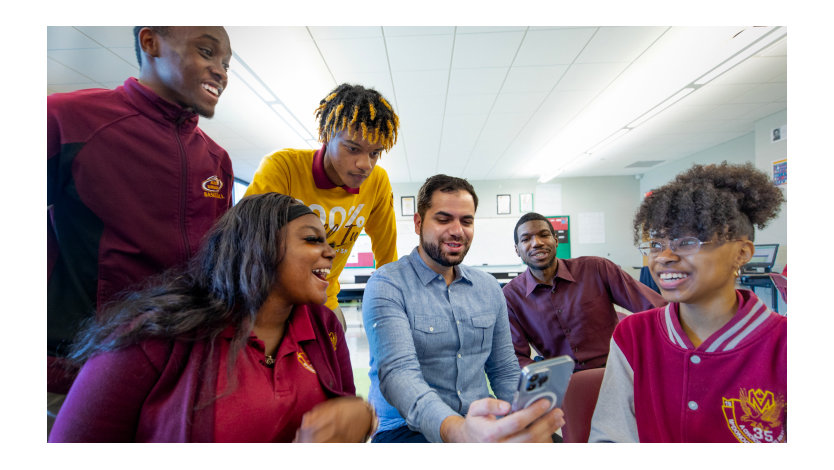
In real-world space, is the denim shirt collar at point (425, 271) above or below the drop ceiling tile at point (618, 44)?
below

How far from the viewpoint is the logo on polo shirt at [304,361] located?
86cm

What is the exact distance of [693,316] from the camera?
0.83 meters

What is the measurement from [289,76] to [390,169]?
578 mm

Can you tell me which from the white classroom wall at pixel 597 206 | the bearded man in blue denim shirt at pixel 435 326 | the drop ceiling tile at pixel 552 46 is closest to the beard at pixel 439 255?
the bearded man in blue denim shirt at pixel 435 326

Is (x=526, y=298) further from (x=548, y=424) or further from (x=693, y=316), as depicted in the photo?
(x=548, y=424)

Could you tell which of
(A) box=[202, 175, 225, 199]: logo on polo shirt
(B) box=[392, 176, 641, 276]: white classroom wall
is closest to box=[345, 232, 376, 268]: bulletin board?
(B) box=[392, 176, 641, 276]: white classroom wall

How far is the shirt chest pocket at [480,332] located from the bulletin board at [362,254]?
50 centimetres

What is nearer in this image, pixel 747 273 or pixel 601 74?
pixel 747 273

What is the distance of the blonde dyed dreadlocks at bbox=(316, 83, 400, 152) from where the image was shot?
1.02 meters

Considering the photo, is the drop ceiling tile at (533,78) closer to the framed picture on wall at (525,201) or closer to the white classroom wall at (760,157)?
the framed picture on wall at (525,201)

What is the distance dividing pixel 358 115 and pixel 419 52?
0.44m

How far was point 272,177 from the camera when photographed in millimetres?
1069

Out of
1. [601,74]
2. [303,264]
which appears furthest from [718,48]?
[303,264]

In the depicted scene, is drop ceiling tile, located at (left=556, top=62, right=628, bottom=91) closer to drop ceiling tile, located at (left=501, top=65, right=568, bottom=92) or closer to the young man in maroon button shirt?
drop ceiling tile, located at (left=501, top=65, right=568, bottom=92)
